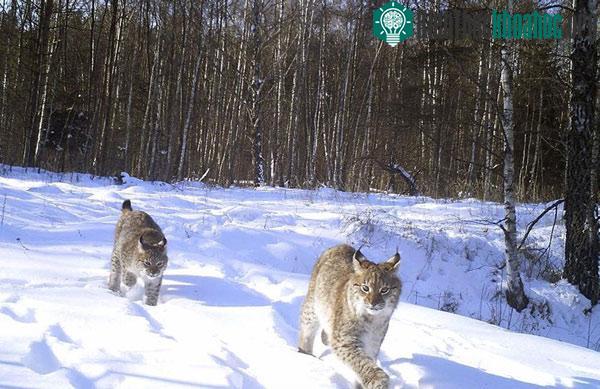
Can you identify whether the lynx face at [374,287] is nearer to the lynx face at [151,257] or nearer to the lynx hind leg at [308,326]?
the lynx hind leg at [308,326]

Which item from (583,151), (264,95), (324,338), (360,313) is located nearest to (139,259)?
(324,338)

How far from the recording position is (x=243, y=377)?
3498 millimetres

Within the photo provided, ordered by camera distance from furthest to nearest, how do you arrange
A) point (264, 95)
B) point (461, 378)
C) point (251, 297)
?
1. point (264, 95)
2. point (251, 297)
3. point (461, 378)

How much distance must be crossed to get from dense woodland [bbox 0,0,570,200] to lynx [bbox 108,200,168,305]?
42.0 feet

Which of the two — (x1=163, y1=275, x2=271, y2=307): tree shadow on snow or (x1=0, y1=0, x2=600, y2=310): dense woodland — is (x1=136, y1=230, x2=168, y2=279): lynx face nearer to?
(x1=163, y1=275, x2=271, y2=307): tree shadow on snow

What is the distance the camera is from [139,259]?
613 centimetres

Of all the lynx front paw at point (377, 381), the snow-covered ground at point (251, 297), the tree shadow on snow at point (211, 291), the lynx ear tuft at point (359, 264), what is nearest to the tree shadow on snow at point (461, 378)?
the snow-covered ground at point (251, 297)

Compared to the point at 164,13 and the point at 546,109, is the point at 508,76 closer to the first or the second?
the point at 546,109

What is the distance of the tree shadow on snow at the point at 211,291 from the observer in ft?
19.0

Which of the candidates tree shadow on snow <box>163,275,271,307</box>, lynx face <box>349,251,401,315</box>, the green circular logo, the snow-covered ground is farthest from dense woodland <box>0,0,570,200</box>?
lynx face <box>349,251,401,315</box>

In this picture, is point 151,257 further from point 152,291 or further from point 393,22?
point 393,22

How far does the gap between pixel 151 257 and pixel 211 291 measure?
87 cm

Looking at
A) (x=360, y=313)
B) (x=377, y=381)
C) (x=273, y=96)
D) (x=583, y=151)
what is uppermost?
(x=273, y=96)

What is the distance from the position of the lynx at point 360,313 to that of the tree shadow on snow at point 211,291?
124cm
